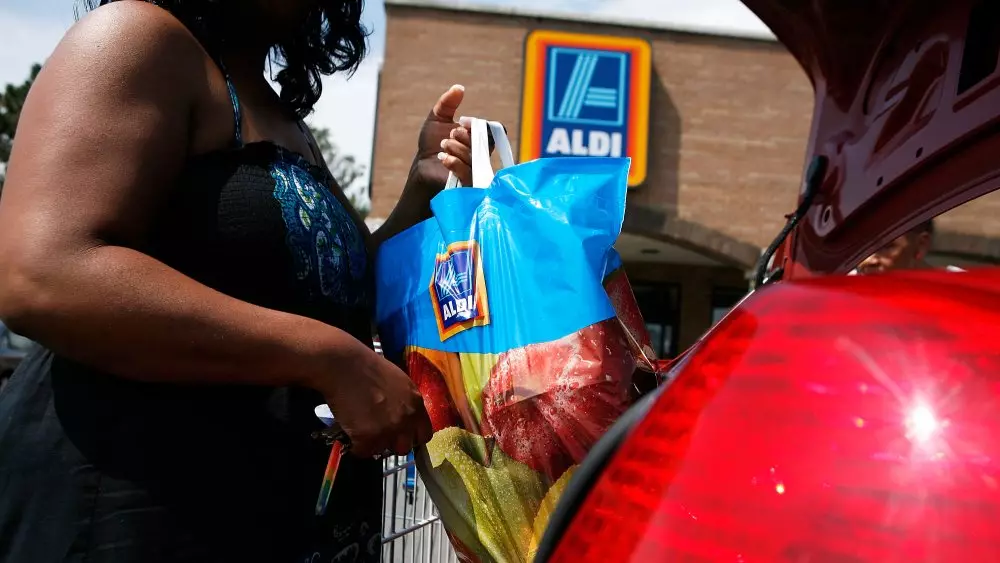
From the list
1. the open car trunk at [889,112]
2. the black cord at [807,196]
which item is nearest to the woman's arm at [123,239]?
the open car trunk at [889,112]

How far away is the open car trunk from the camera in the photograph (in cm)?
99

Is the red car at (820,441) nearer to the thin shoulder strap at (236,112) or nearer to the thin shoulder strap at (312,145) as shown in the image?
the thin shoulder strap at (236,112)

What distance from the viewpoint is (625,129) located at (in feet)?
34.4

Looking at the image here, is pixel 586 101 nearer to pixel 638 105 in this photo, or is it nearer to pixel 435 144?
pixel 638 105

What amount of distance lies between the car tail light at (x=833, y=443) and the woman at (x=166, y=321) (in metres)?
0.49

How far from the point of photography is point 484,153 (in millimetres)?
1344

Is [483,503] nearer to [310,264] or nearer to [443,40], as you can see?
[310,264]

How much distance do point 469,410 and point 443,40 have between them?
1009 centimetres

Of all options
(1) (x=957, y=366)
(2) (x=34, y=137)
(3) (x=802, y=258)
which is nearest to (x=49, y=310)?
(2) (x=34, y=137)

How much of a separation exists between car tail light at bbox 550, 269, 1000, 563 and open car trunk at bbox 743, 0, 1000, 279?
47 cm

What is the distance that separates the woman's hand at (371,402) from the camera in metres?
0.95

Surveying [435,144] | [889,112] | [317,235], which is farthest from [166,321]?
[889,112]

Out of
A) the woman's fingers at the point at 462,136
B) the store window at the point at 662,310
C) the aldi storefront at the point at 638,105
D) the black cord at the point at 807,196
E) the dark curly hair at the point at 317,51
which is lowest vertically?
the store window at the point at 662,310

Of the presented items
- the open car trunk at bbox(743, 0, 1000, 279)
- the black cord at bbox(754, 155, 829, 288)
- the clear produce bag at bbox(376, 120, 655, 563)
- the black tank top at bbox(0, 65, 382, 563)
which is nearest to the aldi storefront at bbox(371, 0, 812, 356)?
the black cord at bbox(754, 155, 829, 288)
